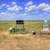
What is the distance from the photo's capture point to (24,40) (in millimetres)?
1232

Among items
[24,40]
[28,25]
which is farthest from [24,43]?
[28,25]

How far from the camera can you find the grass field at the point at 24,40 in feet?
3.98

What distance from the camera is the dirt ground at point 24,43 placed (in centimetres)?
121

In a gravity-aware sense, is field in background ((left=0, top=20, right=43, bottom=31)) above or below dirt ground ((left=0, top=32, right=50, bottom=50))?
above

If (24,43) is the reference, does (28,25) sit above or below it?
above

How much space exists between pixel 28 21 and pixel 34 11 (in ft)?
0.47

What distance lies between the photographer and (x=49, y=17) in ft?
4.08

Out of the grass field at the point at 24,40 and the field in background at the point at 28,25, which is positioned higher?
the field in background at the point at 28,25

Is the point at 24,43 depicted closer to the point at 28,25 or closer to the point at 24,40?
the point at 24,40

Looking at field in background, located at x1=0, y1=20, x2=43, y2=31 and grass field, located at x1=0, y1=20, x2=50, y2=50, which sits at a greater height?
field in background, located at x1=0, y1=20, x2=43, y2=31

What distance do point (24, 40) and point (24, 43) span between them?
0.04m

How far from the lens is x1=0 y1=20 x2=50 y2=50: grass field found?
3.98ft

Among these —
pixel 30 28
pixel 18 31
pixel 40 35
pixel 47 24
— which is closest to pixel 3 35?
pixel 18 31

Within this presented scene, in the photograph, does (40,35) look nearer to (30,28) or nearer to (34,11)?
(30,28)
